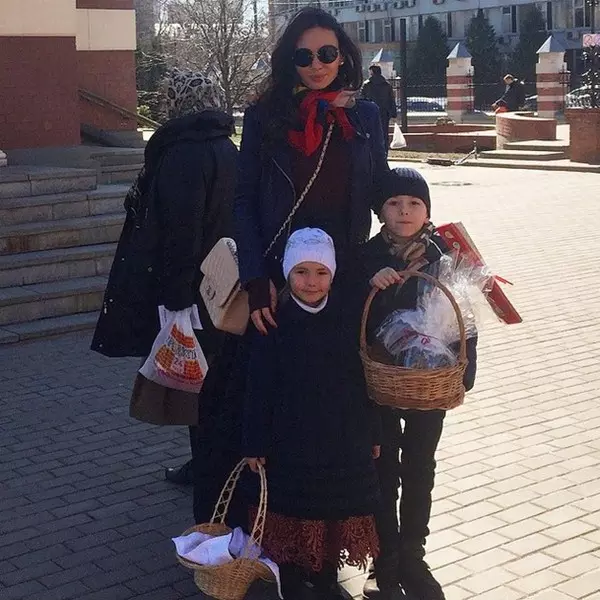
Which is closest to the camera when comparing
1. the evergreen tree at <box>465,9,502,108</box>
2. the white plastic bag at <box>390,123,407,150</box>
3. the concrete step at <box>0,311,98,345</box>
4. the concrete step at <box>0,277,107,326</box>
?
the concrete step at <box>0,311,98,345</box>

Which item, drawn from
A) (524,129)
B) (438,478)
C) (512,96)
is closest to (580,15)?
(512,96)

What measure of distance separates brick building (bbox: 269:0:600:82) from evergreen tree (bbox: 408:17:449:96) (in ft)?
5.26

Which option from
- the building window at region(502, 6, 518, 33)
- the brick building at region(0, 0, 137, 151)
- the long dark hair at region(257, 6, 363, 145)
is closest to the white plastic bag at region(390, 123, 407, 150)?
the brick building at region(0, 0, 137, 151)

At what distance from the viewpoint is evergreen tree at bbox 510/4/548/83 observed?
61.3 metres

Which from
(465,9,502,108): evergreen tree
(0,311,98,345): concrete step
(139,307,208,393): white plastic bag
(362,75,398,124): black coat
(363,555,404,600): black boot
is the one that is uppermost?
(465,9,502,108): evergreen tree

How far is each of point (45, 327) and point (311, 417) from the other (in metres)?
4.84

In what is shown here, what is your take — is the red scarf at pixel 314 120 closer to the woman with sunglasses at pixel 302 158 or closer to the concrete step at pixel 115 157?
the woman with sunglasses at pixel 302 158

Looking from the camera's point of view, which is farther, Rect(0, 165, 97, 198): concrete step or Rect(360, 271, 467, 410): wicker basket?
Rect(0, 165, 97, 198): concrete step

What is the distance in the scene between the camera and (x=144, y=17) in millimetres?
41156

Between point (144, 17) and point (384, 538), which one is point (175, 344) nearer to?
point (384, 538)

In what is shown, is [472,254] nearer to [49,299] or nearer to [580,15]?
[49,299]

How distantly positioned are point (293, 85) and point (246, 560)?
1.60m

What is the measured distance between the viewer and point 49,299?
8.30m

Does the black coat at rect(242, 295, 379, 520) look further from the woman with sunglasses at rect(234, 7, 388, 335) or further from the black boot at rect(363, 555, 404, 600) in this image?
the black boot at rect(363, 555, 404, 600)
